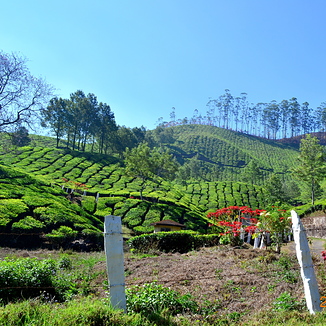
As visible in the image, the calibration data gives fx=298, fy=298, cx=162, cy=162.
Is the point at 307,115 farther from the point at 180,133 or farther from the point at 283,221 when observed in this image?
the point at 283,221

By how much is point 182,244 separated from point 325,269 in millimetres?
7792

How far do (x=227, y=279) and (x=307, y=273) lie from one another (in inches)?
95.6

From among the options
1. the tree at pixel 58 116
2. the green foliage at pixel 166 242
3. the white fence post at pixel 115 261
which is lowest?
the green foliage at pixel 166 242

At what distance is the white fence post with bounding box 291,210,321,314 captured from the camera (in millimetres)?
5281

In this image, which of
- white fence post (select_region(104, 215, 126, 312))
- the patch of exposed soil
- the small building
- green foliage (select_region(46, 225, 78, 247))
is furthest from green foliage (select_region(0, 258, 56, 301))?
the small building

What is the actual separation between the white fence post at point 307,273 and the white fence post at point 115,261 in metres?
3.27

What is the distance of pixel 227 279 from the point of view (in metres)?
7.41

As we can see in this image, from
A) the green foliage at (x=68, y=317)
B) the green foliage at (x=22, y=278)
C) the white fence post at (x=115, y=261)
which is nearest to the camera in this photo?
the green foliage at (x=68, y=317)

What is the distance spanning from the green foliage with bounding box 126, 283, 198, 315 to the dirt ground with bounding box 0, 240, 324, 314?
32cm

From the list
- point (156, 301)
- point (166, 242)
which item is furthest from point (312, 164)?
point (156, 301)

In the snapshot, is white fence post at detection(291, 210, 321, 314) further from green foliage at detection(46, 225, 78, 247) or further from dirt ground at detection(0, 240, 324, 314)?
green foliage at detection(46, 225, 78, 247)

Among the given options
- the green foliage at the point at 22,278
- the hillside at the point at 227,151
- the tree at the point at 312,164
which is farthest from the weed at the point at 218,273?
the hillside at the point at 227,151

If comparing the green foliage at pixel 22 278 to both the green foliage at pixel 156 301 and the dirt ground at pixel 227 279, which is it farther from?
the green foliage at pixel 156 301

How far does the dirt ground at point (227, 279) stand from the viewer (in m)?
6.09
